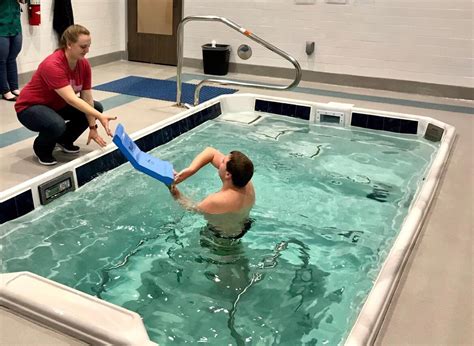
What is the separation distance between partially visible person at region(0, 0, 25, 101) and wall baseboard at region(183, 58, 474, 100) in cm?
287

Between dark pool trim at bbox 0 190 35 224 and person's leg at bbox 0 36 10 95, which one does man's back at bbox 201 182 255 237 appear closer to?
dark pool trim at bbox 0 190 35 224

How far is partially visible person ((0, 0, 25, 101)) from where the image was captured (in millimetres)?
5031

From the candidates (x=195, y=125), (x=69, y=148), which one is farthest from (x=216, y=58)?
(x=69, y=148)

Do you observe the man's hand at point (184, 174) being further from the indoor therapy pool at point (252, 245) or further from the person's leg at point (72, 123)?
the person's leg at point (72, 123)

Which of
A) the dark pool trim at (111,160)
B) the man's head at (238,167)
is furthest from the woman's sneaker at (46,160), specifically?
the man's head at (238,167)

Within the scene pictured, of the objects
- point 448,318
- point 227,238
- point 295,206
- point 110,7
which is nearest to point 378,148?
point 295,206

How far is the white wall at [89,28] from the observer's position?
6109mm

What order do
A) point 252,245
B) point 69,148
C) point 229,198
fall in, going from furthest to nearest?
1. point 69,148
2. point 252,245
3. point 229,198

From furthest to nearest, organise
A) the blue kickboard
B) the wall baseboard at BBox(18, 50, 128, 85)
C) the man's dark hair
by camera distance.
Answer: the wall baseboard at BBox(18, 50, 128, 85) → the blue kickboard → the man's dark hair

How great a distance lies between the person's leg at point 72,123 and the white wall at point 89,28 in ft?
8.89

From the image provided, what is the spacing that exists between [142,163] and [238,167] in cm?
60

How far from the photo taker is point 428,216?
3076 millimetres

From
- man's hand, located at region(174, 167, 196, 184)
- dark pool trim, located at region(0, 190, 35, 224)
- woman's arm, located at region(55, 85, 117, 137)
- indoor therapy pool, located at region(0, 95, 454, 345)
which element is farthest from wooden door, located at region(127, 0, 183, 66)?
man's hand, located at region(174, 167, 196, 184)

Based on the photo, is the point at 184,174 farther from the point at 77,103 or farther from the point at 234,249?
the point at 77,103
